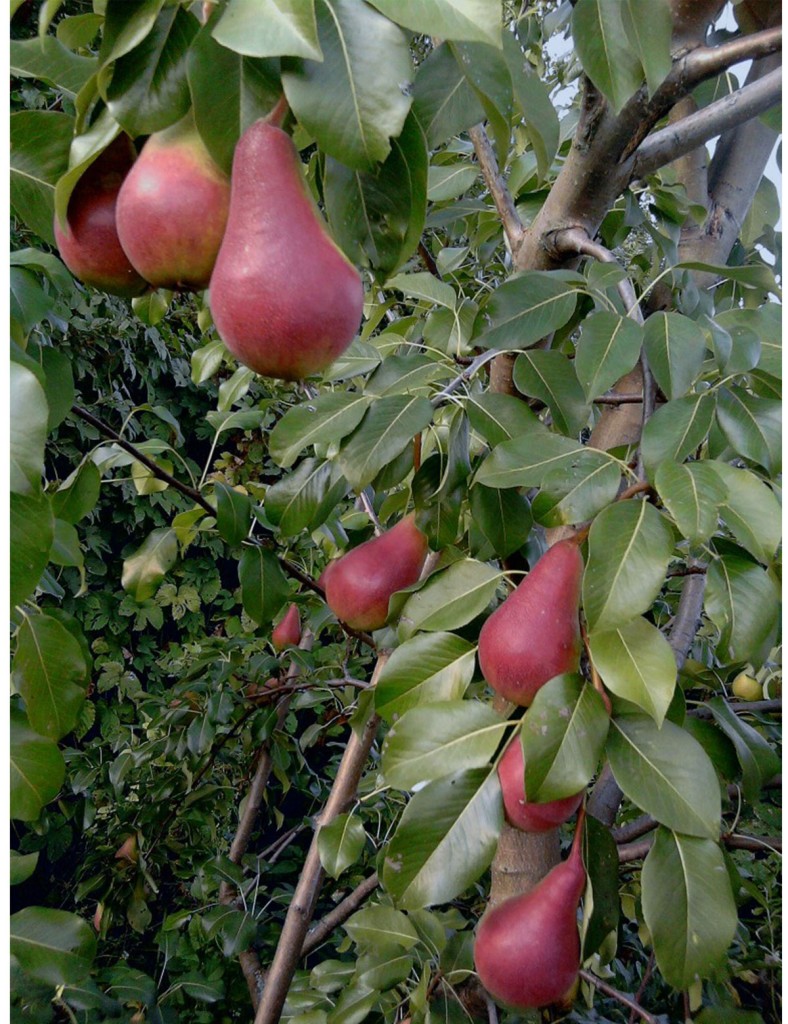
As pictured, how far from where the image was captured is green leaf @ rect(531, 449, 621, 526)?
17.0 inches

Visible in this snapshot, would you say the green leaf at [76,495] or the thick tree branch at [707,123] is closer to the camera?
the thick tree branch at [707,123]

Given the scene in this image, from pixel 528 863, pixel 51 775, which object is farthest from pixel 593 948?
pixel 51 775

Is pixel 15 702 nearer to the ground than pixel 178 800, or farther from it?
farther from it

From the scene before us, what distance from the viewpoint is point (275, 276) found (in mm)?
284

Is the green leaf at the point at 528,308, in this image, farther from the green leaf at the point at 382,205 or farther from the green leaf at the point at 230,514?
the green leaf at the point at 230,514

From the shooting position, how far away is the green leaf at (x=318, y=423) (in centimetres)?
58

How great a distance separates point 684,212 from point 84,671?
70cm

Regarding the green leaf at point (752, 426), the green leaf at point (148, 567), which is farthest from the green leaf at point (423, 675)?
the green leaf at point (148, 567)

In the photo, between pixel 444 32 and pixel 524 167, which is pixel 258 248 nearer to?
pixel 444 32

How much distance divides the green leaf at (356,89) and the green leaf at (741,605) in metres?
→ 0.31

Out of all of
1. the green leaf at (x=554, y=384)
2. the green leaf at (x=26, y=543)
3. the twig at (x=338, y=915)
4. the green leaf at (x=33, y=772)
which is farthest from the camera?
the twig at (x=338, y=915)

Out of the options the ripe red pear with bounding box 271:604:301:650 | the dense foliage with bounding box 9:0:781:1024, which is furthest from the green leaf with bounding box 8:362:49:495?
the ripe red pear with bounding box 271:604:301:650

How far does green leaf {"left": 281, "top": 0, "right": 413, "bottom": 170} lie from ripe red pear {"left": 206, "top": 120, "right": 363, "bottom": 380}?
0.02 metres

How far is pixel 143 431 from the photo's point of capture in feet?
6.89
